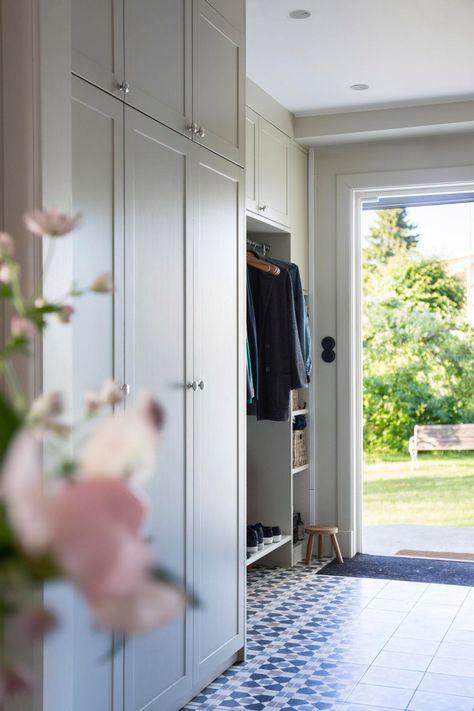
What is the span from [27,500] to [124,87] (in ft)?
7.87

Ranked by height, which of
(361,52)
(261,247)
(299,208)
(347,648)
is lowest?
(347,648)

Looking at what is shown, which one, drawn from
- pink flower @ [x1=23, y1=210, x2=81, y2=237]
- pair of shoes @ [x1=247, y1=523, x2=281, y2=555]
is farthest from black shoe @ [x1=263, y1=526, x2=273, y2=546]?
pink flower @ [x1=23, y1=210, x2=81, y2=237]

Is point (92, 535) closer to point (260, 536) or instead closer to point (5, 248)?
point (5, 248)

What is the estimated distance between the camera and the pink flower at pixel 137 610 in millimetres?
332

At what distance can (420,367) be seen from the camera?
5805 millimetres

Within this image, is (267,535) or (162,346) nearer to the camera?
(162,346)

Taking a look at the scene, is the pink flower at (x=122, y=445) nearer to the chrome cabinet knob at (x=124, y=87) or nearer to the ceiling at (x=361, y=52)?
the chrome cabinet knob at (x=124, y=87)

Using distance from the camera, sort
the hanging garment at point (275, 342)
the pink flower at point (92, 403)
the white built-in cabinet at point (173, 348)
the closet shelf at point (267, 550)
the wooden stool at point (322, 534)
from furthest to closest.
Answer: the wooden stool at point (322, 534), the hanging garment at point (275, 342), the closet shelf at point (267, 550), the white built-in cabinet at point (173, 348), the pink flower at point (92, 403)

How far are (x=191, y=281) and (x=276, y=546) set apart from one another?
7.74 ft

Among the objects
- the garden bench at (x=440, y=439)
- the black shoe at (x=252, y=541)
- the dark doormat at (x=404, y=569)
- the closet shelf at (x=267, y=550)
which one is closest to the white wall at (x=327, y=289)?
the dark doormat at (x=404, y=569)

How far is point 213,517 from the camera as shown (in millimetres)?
3230

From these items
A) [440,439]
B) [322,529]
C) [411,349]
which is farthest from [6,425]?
[440,439]

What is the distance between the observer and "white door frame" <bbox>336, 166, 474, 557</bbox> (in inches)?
216

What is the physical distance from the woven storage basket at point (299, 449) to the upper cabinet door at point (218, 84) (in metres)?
2.22
